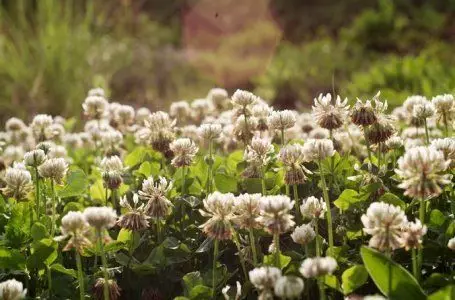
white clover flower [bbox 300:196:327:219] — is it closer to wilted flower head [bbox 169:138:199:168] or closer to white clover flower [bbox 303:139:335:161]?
white clover flower [bbox 303:139:335:161]

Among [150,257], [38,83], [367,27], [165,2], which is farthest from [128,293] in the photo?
[165,2]

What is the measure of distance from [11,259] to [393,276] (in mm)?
965

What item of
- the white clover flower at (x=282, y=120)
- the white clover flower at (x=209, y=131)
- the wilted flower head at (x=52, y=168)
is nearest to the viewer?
the wilted flower head at (x=52, y=168)

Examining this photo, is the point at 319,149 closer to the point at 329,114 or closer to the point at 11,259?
the point at 329,114

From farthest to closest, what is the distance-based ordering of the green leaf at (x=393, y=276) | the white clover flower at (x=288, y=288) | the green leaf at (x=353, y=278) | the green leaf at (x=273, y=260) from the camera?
the green leaf at (x=273, y=260)
the green leaf at (x=353, y=278)
the green leaf at (x=393, y=276)
the white clover flower at (x=288, y=288)

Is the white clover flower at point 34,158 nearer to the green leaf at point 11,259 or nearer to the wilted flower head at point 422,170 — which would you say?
the green leaf at point 11,259

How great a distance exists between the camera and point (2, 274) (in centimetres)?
193

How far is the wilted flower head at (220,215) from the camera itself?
1.69 metres

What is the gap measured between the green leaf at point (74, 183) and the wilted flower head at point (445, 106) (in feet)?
3.64

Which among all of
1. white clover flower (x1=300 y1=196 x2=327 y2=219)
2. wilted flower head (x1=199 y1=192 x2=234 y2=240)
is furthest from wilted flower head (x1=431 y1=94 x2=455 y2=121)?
wilted flower head (x1=199 y1=192 x2=234 y2=240)

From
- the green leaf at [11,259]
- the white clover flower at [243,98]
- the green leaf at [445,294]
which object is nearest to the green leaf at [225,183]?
the white clover flower at [243,98]

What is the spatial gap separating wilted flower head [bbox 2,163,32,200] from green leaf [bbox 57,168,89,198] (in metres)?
0.25

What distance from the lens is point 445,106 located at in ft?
7.47

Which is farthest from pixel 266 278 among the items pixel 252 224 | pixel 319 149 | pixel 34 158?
pixel 34 158
